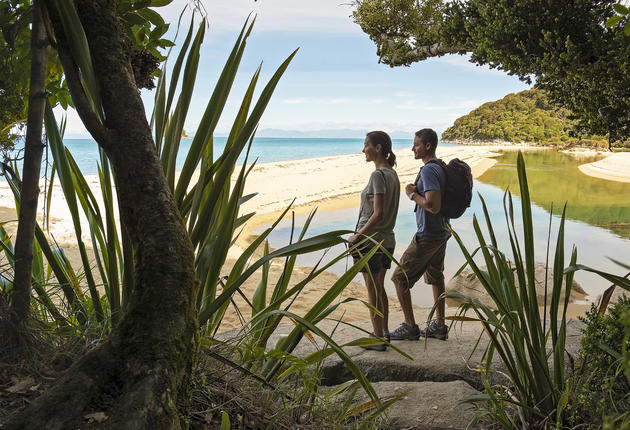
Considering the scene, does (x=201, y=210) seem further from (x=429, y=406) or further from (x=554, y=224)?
(x=554, y=224)

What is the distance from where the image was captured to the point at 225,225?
1.46 meters

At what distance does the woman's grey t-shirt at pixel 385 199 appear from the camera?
11.5 ft

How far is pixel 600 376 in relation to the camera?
174 cm

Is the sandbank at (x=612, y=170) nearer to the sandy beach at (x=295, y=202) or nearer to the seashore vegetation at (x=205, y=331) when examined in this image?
the sandy beach at (x=295, y=202)

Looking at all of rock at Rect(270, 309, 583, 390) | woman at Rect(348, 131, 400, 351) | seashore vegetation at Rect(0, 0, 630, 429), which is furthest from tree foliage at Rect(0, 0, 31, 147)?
woman at Rect(348, 131, 400, 351)

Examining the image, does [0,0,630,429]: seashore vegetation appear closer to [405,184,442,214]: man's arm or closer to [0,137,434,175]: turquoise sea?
[405,184,442,214]: man's arm

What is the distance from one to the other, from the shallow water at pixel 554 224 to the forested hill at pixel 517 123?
34.6m

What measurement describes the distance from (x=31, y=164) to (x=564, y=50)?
444 cm

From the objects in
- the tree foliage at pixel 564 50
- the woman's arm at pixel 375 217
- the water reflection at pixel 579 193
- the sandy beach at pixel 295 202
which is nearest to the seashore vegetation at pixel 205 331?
the sandy beach at pixel 295 202

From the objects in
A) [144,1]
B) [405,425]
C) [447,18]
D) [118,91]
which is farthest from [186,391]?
[447,18]

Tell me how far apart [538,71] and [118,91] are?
469cm

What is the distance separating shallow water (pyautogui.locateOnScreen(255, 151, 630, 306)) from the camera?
8180 millimetres

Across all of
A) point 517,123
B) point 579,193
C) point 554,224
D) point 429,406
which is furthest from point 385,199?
point 517,123

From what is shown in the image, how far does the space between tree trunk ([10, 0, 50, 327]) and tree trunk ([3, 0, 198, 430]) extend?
9.0 inches
